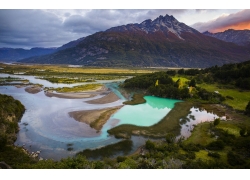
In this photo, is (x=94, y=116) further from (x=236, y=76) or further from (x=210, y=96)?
(x=236, y=76)

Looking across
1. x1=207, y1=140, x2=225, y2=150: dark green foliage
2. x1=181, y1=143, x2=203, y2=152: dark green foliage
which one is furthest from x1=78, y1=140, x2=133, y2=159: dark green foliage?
x1=207, y1=140, x2=225, y2=150: dark green foliage

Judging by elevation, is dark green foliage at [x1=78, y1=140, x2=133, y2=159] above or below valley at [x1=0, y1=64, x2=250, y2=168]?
below

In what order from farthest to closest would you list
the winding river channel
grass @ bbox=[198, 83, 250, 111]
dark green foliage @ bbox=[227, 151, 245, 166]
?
grass @ bbox=[198, 83, 250, 111]
the winding river channel
dark green foliage @ bbox=[227, 151, 245, 166]

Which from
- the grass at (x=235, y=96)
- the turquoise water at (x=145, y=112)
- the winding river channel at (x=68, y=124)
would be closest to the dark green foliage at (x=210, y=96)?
the grass at (x=235, y=96)

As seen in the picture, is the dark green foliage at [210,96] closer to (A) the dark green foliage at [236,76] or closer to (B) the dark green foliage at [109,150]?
(A) the dark green foliage at [236,76]

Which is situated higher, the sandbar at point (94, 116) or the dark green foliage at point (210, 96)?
the dark green foliage at point (210, 96)

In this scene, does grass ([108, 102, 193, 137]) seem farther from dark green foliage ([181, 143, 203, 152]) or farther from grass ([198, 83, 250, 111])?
grass ([198, 83, 250, 111])

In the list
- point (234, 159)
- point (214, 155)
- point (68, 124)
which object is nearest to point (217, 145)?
point (214, 155)

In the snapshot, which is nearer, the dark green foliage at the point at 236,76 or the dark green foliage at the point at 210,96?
→ the dark green foliage at the point at 210,96
